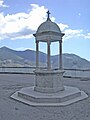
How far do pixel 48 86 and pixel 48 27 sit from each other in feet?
10.6

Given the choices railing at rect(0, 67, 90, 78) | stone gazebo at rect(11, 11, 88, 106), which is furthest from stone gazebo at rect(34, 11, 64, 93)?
railing at rect(0, 67, 90, 78)

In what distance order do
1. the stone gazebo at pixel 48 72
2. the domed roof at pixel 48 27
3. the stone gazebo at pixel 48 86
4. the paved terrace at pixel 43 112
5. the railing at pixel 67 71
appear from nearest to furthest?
A: the paved terrace at pixel 43 112 < the stone gazebo at pixel 48 86 < the stone gazebo at pixel 48 72 < the domed roof at pixel 48 27 < the railing at pixel 67 71

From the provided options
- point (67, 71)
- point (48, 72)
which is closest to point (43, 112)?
point (48, 72)

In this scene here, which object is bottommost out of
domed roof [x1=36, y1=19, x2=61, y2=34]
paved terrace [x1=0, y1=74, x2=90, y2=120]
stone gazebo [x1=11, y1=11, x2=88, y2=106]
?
paved terrace [x1=0, y1=74, x2=90, y2=120]

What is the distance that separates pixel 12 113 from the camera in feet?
28.7

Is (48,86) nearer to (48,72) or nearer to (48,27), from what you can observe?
(48,72)

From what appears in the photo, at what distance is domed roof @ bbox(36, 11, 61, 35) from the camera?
12.6m

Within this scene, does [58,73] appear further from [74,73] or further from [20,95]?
[74,73]

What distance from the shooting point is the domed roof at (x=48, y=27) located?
1262 centimetres

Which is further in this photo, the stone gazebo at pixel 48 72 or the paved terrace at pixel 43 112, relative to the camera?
the stone gazebo at pixel 48 72

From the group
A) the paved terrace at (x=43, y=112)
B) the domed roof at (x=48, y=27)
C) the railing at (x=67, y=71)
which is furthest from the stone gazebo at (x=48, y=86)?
the railing at (x=67, y=71)

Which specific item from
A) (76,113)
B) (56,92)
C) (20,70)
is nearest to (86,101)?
(56,92)

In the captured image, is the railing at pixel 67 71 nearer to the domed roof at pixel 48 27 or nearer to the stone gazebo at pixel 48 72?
the stone gazebo at pixel 48 72

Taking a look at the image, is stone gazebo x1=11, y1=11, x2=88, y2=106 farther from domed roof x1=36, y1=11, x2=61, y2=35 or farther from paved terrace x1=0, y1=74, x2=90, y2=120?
paved terrace x1=0, y1=74, x2=90, y2=120
